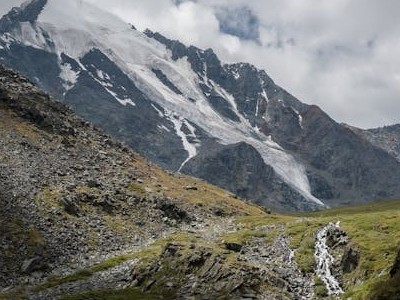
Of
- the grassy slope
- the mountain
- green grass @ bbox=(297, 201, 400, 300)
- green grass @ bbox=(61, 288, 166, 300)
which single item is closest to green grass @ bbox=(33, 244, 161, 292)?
the mountain

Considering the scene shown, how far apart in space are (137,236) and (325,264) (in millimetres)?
36989

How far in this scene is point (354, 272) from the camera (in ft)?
257

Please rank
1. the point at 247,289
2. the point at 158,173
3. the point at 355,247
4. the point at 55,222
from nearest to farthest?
the point at 247,289 → the point at 355,247 → the point at 55,222 → the point at 158,173

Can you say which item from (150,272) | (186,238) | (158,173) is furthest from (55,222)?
(158,173)

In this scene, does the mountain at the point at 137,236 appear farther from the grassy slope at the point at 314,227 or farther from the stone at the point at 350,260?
the grassy slope at the point at 314,227

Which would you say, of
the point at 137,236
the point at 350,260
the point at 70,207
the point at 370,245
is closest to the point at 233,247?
the point at 350,260

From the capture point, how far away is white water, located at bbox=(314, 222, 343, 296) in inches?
2948

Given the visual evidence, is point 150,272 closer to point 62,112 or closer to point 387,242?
point 387,242

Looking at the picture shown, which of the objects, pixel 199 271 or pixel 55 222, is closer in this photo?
pixel 199 271

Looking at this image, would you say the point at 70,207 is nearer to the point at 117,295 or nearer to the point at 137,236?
the point at 137,236

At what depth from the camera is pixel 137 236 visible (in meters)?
109

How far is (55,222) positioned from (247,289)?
43.2 m

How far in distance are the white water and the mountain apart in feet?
0.81

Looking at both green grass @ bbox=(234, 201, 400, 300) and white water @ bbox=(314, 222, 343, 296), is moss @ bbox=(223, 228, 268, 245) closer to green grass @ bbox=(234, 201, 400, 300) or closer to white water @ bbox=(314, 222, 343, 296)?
green grass @ bbox=(234, 201, 400, 300)
